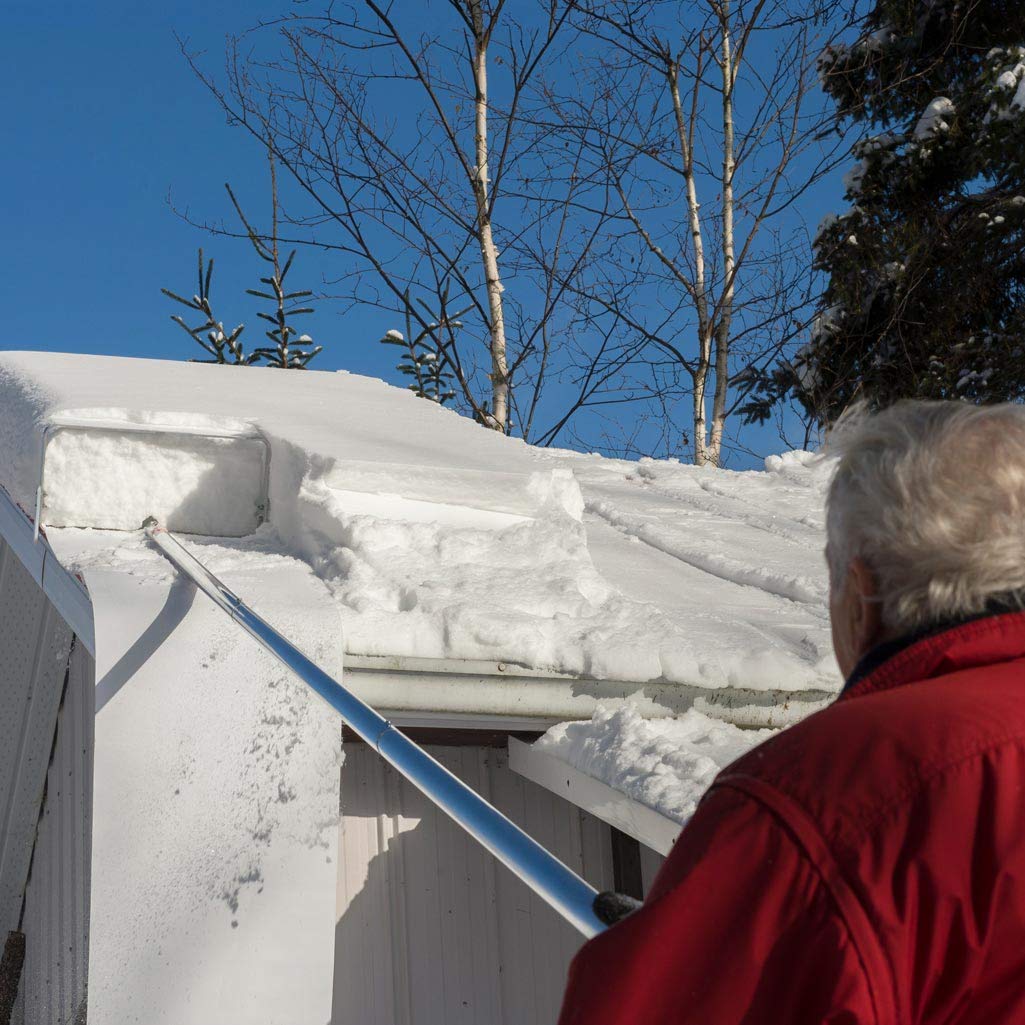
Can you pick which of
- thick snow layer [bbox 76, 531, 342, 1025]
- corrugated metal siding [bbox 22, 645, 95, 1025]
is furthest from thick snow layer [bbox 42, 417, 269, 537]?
thick snow layer [bbox 76, 531, 342, 1025]

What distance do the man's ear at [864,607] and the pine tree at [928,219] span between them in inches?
388

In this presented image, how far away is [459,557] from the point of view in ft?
7.92

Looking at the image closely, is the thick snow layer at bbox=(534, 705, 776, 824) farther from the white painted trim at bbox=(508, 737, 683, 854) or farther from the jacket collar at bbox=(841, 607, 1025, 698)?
the jacket collar at bbox=(841, 607, 1025, 698)

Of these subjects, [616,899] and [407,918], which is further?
[407,918]

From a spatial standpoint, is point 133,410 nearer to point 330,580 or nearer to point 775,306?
point 330,580

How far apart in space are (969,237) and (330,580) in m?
9.82

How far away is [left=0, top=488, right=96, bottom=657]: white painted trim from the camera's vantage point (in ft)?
6.42

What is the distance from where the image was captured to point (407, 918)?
86.0 inches

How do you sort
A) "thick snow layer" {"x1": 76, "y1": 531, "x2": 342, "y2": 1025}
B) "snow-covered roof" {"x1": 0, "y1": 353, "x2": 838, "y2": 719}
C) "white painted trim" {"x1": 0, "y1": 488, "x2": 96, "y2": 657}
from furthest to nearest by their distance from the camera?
"snow-covered roof" {"x1": 0, "y1": 353, "x2": 838, "y2": 719} < "white painted trim" {"x1": 0, "y1": 488, "x2": 96, "y2": 657} < "thick snow layer" {"x1": 76, "y1": 531, "x2": 342, "y2": 1025}

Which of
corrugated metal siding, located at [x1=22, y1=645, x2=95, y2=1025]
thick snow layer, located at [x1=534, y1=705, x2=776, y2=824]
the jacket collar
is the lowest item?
corrugated metal siding, located at [x1=22, y1=645, x2=95, y2=1025]

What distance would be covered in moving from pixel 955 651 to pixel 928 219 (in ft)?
35.5

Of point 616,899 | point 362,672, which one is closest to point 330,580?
point 362,672

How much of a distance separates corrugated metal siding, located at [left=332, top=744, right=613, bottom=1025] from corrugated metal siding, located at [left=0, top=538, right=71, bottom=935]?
1.28m

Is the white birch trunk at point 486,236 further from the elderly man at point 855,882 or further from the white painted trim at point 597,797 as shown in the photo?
the elderly man at point 855,882
